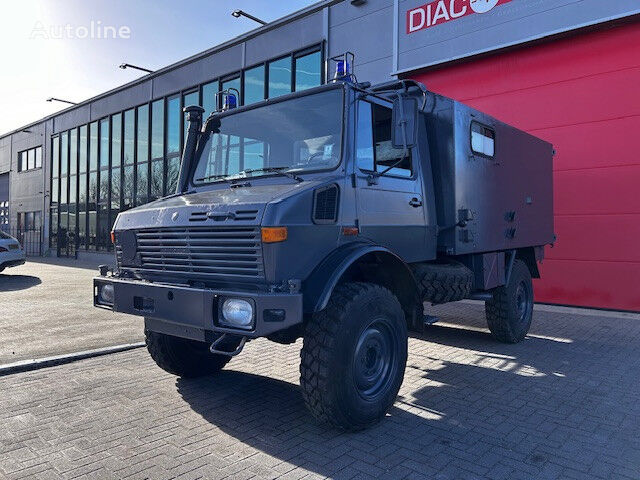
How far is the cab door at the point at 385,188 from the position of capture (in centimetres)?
414

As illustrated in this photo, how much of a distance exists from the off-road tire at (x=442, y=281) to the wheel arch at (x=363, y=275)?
33 cm

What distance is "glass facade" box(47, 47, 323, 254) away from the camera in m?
15.1

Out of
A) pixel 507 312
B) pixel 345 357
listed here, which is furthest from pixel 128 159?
pixel 345 357

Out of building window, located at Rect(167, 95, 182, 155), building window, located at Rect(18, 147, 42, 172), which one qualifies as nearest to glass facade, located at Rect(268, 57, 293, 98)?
building window, located at Rect(167, 95, 182, 155)

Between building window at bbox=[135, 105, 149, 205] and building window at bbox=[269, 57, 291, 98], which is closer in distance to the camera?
building window at bbox=[269, 57, 291, 98]

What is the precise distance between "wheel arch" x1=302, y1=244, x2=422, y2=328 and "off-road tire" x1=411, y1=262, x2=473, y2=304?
0.33m

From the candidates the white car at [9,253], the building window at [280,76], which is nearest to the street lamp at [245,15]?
the building window at [280,76]

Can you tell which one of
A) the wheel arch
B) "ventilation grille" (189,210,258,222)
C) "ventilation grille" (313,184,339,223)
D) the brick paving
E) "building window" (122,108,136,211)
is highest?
"building window" (122,108,136,211)

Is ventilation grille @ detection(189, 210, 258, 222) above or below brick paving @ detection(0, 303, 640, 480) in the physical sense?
above

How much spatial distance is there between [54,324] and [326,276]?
19.3 ft

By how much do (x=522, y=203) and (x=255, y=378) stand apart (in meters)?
4.36

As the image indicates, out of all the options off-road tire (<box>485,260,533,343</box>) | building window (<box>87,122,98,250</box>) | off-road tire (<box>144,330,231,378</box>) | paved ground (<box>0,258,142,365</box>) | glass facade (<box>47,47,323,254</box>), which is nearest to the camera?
off-road tire (<box>144,330,231,378</box>)

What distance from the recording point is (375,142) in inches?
170

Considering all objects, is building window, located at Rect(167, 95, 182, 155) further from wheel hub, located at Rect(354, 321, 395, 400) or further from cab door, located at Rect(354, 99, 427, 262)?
wheel hub, located at Rect(354, 321, 395, 400)
